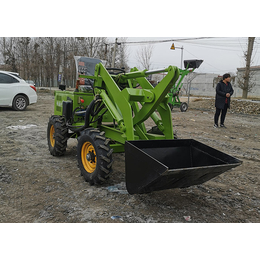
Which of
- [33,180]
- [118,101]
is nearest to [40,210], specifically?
[33,180]

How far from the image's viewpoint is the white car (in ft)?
37.4

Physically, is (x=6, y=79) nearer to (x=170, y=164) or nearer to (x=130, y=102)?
(x=130, y=102)

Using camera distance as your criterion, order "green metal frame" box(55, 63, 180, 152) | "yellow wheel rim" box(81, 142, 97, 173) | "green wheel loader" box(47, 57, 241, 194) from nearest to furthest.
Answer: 1. "green wheel loader" box(47, 57, 241, 194)
2. "green metal frame" box(55, 63, 180, 152)
3. "yellow wheel rim" box(81, 142, 97, 173)

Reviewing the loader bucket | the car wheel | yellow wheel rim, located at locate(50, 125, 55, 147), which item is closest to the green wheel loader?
the loader bucket

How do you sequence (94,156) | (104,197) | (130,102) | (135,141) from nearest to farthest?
(135,141)
(104,197)
(94,156)
(130,102)

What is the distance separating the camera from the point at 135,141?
3.33 metres

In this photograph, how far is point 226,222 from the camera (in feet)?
9.70

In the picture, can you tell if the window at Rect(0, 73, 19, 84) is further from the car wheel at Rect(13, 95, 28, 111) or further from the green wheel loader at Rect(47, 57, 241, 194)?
the green wheel loader at Rect(47, 57, 241, 194)

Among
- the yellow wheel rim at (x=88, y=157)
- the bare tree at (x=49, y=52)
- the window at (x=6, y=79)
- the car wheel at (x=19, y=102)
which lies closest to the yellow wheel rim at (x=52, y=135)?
the yellow wheel rim at (x=88, y=157)

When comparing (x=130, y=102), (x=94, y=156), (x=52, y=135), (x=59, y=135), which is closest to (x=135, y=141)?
(x=94, y=156)

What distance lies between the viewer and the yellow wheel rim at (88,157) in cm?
389

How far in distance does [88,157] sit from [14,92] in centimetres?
929

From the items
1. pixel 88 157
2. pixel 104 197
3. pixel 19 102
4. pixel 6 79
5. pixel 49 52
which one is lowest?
pixel 104 197

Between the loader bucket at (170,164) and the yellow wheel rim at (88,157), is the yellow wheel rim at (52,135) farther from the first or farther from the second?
the loader bucket at (170,164)
